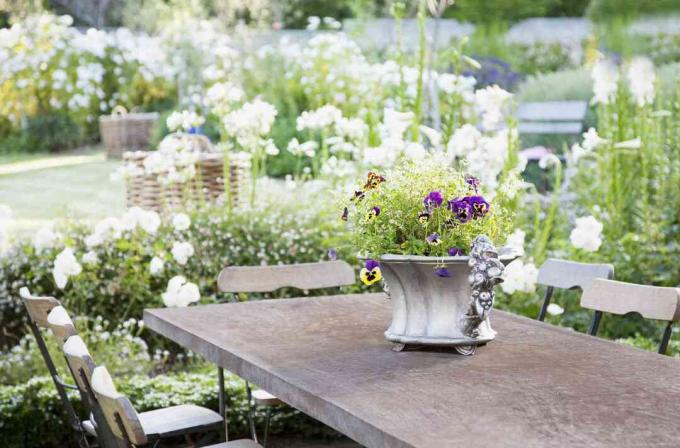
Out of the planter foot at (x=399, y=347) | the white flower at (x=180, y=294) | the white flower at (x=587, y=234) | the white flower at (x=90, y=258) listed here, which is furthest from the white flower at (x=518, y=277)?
the planter foot at (x=399, y=347)

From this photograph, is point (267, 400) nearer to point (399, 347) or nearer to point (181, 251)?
point (399, 347)

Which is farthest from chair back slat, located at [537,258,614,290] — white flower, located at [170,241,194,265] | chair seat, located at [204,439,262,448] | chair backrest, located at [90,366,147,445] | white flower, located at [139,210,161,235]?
white flower, located at [139,210,161,235]

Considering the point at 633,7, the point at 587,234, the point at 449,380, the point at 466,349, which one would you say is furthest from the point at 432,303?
the point at 633,7

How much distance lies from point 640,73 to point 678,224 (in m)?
0.81

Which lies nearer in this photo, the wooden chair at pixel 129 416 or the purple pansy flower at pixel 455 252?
the wooden chair at pixel 129 416

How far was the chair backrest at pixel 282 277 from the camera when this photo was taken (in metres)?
3.85

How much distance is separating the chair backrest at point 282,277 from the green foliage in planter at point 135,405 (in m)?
0.73

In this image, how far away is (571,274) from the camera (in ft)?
12.0

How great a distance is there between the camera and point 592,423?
2.08m

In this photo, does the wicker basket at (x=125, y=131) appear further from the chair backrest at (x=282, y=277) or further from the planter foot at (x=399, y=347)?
the planter foot at (x=399, y=347)

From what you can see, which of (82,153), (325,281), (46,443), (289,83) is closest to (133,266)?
(46,443)

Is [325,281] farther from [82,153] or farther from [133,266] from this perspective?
[82,153]

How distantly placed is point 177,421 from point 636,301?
4.69 ft

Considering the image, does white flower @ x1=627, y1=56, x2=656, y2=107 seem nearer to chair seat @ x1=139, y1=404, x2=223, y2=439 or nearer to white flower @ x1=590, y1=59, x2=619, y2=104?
white flower @ x1=590, y1=59, x2=619, y2=104
